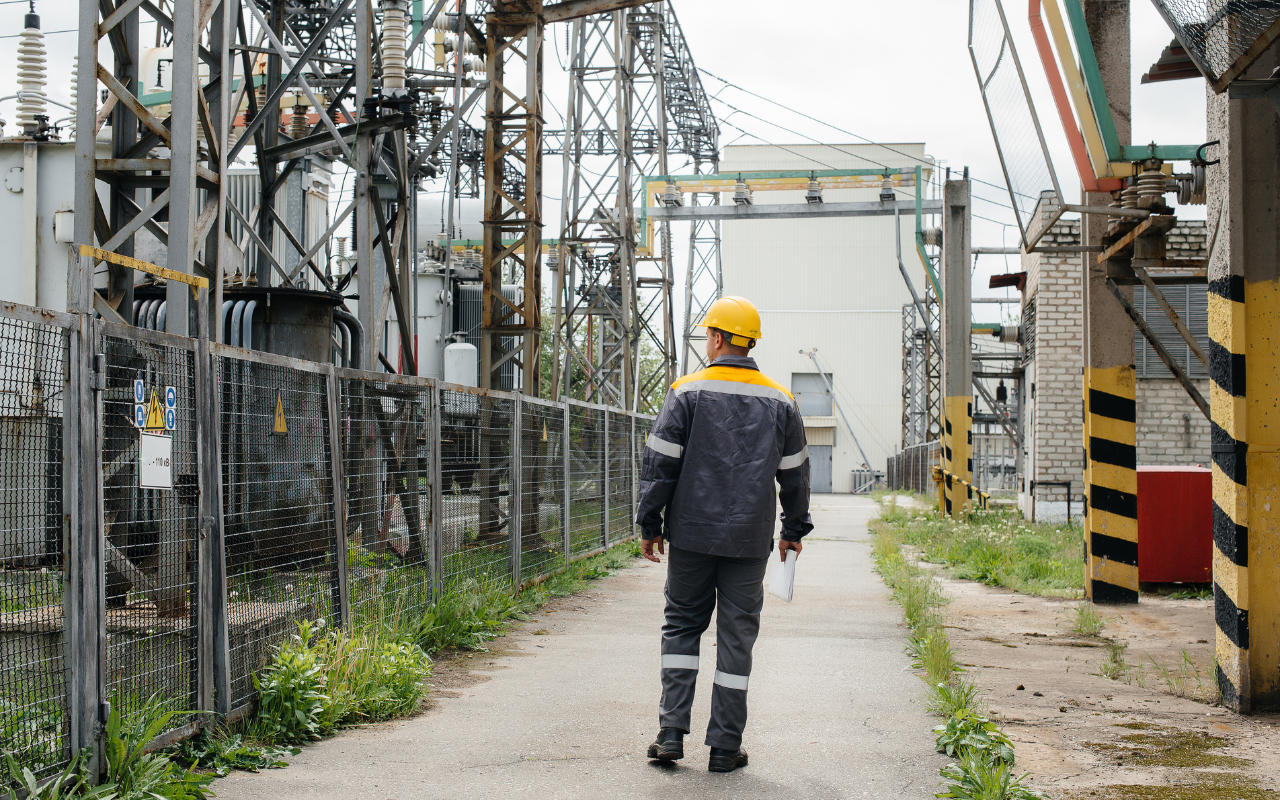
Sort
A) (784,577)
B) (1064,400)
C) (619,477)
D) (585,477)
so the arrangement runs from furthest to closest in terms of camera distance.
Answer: (1064,400) → (619,477) → (585,477) → (784,577)

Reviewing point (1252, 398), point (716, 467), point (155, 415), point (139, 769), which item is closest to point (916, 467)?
point (1252, 398)

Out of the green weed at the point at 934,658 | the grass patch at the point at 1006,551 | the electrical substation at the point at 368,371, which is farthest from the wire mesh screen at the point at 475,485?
the grass patch at the point at 1006,551

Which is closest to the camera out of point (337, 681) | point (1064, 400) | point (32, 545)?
point (32, 545)

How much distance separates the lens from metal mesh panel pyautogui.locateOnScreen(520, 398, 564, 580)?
10.0 meters

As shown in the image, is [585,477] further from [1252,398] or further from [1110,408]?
[1252,398]

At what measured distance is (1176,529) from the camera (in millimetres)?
10398

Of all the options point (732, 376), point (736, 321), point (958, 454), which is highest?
point (736, 321)

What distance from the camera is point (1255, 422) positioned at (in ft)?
18.7

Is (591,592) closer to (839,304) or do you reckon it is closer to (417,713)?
(417,713)

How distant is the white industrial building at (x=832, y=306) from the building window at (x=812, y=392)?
2.2 inches

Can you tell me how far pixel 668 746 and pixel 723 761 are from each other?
23 centimetres

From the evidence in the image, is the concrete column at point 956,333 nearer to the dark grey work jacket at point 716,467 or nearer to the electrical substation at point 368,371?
the electrical substation at point 368,371

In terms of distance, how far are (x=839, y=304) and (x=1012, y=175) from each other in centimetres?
4868

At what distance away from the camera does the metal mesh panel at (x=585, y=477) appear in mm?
12195
